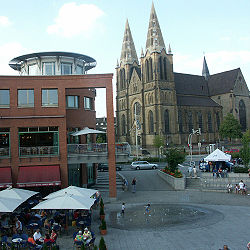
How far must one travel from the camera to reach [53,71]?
88.9 ft

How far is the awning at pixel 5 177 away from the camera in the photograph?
22.0 metres

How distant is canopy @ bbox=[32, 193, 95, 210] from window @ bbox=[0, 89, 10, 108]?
38.8ft

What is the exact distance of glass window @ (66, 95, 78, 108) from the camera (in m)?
27.1

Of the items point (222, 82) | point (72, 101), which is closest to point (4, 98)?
point (72, 101)

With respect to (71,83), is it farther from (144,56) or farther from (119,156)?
(144,56)

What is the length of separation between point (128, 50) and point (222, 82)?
104 feet

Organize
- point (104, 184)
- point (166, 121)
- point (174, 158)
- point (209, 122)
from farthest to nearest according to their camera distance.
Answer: point (209, 122) < point (166, 121) < point (174, 158) < point (104, 184)

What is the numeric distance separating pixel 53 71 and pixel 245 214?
63.7 feet

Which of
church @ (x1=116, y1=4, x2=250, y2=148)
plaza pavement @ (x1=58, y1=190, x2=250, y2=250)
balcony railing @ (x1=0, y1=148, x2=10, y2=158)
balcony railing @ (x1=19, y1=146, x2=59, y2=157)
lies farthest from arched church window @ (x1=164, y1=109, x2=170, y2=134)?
balcony railing @ (x1=0, y1=148, x2=10, y2=158)

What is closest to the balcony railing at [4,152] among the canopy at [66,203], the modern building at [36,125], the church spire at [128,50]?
the modern building at [36,125]

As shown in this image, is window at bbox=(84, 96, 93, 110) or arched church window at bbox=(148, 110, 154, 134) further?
arched church window at bbox=(148, 110, 154, 134)

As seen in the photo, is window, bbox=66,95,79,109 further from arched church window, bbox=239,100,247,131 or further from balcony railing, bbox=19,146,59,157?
arched church window, bbox=239,100,247,131

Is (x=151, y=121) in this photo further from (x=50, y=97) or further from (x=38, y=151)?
(x=38, y=151)

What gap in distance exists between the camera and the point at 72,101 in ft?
89.9
